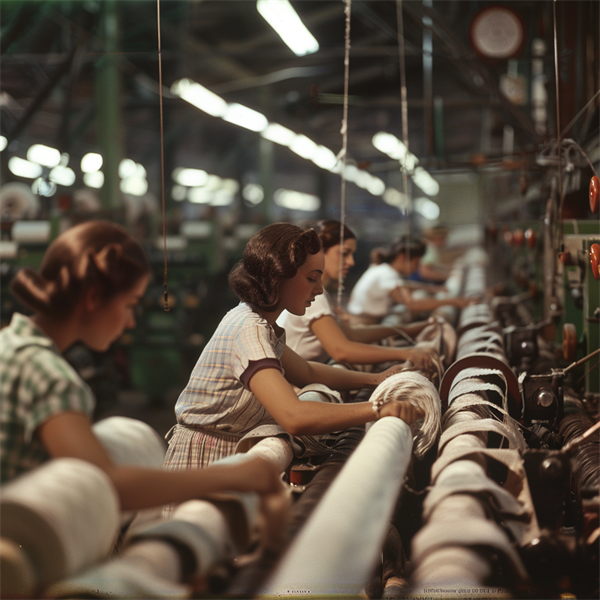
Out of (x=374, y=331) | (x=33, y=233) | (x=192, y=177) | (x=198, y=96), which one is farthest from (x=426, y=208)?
(x=374, y=331)

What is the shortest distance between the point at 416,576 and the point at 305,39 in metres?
5.63

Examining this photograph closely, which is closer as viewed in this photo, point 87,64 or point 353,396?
point 353,396

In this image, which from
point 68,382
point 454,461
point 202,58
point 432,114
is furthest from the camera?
point 202,58

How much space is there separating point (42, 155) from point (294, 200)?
11.6 m

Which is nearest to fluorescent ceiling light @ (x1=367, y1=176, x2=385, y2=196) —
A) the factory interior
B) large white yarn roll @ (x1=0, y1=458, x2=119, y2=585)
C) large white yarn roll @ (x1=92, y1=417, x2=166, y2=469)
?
the factory interior

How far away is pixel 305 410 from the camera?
1.26 meters

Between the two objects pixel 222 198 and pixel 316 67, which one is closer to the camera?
pixel 316 67

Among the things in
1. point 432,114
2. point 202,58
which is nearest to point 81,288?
point 432,114

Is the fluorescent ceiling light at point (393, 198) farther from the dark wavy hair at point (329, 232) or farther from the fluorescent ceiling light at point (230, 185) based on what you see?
the dark wavy hair at point (329, 232)

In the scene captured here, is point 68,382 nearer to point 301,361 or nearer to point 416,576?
point 416,576

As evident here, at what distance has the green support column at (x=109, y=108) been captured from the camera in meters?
5.75

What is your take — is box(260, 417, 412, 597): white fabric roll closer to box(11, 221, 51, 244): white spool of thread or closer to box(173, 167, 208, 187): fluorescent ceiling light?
box(11, 221, 51, 244): white spool of thread

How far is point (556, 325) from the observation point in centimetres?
286

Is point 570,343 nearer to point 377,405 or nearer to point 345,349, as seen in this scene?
point 345,349
